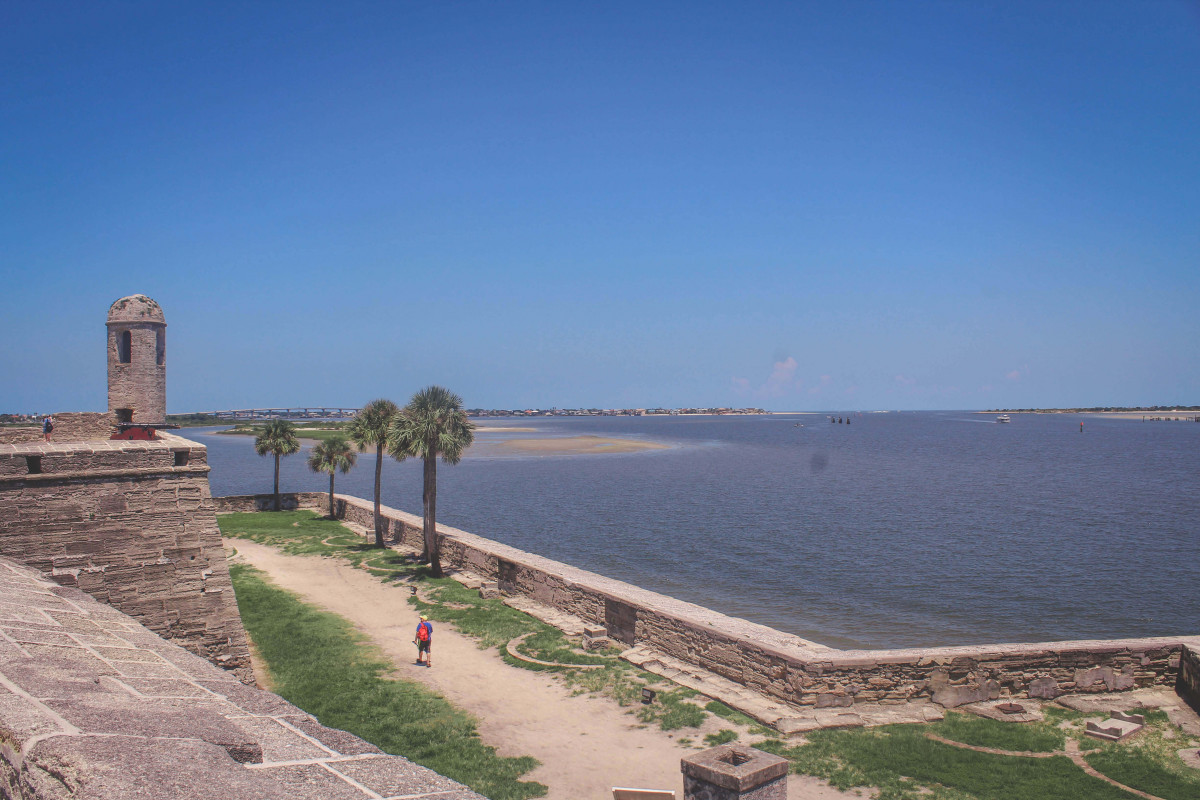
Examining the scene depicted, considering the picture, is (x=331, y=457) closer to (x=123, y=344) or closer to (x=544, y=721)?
(x=123, y=344)

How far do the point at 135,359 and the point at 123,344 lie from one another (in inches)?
13.8

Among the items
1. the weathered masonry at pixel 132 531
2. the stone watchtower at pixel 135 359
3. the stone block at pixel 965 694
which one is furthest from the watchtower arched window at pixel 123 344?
the stone block at pixel 965 694

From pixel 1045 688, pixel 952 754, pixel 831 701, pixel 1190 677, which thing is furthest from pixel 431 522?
pixel 1190 677

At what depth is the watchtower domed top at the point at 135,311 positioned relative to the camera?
44.6 feet

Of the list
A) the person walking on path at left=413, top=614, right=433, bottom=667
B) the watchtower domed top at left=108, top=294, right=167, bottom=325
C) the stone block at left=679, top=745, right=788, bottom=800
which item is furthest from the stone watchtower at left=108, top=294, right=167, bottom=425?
the stone block at left=679, top=745, right=788, bottom=800

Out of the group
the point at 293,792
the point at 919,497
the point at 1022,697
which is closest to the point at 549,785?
the point at 293,792

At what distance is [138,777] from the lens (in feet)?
8.55

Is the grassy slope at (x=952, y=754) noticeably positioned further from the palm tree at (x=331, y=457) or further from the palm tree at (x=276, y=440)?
the palm tree at (x=276, y=440)

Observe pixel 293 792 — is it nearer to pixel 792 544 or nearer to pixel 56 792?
pixel 56 792

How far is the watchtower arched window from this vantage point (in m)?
13.6

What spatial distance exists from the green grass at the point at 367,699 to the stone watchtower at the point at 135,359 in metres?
→ 5.46

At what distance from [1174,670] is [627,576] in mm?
17571

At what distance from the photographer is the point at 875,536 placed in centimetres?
3662

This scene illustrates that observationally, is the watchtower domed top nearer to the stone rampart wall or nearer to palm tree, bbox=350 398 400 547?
the stone rampart wall
